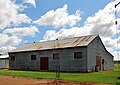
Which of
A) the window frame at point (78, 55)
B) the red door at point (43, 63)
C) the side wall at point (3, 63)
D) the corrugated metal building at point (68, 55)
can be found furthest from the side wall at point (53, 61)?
the side wall at point (3, 63)

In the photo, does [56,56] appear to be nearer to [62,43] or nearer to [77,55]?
[62,43]

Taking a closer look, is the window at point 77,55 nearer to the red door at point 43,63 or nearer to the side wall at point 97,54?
the side wall at point 97,54

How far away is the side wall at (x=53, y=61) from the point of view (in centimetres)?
4153

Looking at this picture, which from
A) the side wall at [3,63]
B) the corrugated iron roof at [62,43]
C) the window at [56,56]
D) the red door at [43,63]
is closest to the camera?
the corrugated iron roof at [62,43]

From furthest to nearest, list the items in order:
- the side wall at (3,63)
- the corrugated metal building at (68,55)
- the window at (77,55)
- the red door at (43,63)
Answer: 1. the side wall at (3,63)
2. the red door at (43,63)
3. the window at (77,55)
4. the corrugated metal building at (68,55)

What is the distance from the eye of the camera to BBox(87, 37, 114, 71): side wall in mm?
41631

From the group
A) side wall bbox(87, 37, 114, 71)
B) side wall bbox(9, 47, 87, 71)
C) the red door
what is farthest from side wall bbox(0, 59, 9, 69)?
side wall bbox(87, 37, 114, 71)

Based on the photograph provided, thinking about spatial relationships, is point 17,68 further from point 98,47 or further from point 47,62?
point 98,47

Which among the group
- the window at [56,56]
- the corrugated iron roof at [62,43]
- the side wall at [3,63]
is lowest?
the side wall at [3,63]

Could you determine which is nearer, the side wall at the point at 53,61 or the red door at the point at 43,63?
the side wall at the point at 53,61

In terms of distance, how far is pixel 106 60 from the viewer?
48094mm

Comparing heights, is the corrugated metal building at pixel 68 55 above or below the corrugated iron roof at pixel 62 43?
below

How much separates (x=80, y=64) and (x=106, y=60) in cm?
850

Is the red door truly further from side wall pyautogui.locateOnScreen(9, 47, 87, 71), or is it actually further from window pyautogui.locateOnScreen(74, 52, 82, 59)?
window pyautogui.locateOnScreen(74, 52, 82, 59)
